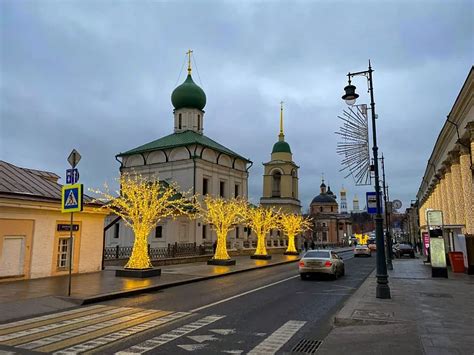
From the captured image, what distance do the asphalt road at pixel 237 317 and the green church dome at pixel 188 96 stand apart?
115 feet

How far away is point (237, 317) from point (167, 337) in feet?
8.00

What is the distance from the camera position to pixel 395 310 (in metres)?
Result: 9.60

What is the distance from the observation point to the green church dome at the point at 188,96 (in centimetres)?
4778

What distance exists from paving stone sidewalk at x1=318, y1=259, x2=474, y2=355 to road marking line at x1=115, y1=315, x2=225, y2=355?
278cm

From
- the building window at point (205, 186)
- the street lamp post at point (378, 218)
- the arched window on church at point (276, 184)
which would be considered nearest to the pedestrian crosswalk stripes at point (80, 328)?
the street lamp post at point (378, 218)

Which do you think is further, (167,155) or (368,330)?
(167,155)

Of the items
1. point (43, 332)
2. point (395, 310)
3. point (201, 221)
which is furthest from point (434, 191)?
point (43, 332)

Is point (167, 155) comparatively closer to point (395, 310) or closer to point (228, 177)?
point (228, 177)

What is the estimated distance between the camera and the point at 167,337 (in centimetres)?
736

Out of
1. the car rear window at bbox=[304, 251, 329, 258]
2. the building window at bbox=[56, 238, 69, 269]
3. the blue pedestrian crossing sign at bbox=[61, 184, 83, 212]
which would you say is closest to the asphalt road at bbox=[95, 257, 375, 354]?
the car rear window at bbox=[304, 251, 329, 258]

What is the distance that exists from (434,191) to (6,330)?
3511cm

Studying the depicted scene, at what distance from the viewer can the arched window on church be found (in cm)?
6994

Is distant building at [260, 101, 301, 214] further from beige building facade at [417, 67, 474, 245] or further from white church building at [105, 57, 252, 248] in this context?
beige building facade at [417, 67, 474, 245]

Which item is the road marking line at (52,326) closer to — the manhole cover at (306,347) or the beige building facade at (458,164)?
the manhole cover at (306,347)
